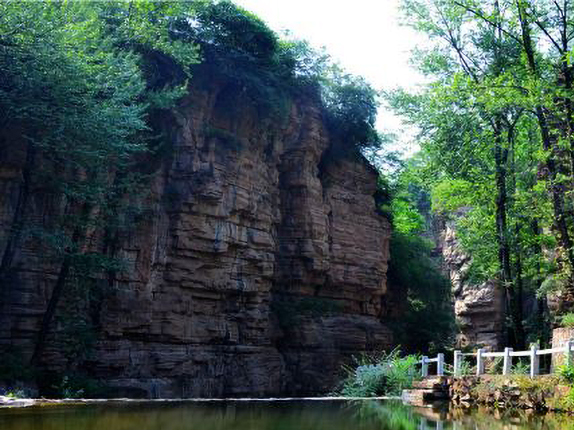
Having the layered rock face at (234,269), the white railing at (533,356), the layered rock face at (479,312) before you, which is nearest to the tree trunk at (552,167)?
the white railing at (533,356)

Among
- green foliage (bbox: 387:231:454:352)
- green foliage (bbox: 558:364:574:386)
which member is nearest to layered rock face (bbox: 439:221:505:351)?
green foliage (bbox: 387:231:454:352)

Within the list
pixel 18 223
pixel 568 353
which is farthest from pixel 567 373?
pixel 18 223

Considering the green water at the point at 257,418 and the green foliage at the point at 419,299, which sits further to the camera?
the green foliage at the point at 419,299

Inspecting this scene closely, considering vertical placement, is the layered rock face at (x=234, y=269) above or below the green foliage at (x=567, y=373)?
above

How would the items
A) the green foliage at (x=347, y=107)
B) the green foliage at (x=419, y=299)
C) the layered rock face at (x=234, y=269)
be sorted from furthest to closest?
the green foliage at (x=419, y=299) → the green foliage at (x=347, y=107) → the layered rock face at (x=234, y=269)

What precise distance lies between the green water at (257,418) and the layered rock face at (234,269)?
31.4ft

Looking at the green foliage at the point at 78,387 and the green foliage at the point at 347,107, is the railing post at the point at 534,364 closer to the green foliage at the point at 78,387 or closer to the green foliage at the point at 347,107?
the green foliage at the point at 78,387

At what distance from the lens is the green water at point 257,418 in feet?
30.6

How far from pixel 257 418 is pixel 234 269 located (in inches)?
640

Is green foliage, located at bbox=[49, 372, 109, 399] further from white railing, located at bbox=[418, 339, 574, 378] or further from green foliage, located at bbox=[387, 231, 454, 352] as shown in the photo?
green foliage, located at bbox=[387, 231, 454, 352]

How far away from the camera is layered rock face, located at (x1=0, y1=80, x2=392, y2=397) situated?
2247cm

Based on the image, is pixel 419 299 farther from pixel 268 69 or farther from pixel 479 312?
pixel 268 69

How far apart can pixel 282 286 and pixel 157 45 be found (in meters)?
12.6

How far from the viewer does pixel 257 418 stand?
11.1 metres
